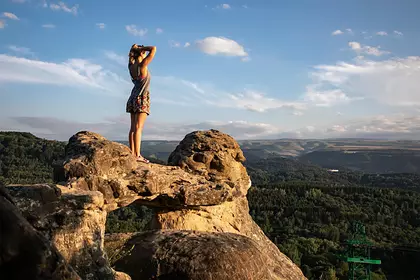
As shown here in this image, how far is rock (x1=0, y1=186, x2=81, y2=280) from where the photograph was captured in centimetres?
313

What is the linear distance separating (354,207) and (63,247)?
106m

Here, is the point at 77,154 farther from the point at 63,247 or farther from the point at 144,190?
the point at 63,247

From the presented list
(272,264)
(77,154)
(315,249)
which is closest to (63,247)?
(77,154)

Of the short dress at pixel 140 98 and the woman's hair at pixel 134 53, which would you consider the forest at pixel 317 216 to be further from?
the woman's hair at pixel 134 53

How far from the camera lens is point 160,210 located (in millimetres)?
14312

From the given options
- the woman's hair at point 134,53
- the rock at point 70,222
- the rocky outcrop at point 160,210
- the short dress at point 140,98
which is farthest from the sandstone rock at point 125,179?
the woman's hair at point 134,53

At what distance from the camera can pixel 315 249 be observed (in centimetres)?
7250

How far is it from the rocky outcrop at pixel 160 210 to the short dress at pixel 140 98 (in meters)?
1.57

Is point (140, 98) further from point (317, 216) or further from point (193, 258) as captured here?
point (317, 216)

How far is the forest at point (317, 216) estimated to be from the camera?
229 ft

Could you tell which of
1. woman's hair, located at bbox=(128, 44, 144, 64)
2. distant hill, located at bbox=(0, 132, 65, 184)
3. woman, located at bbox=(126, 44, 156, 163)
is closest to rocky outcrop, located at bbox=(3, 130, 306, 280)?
woman, located at bbox=(126, 44, 156, 163)

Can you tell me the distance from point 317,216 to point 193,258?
94980 millimetres

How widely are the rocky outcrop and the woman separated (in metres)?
1.12

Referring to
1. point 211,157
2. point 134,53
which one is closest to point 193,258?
point 211,157
